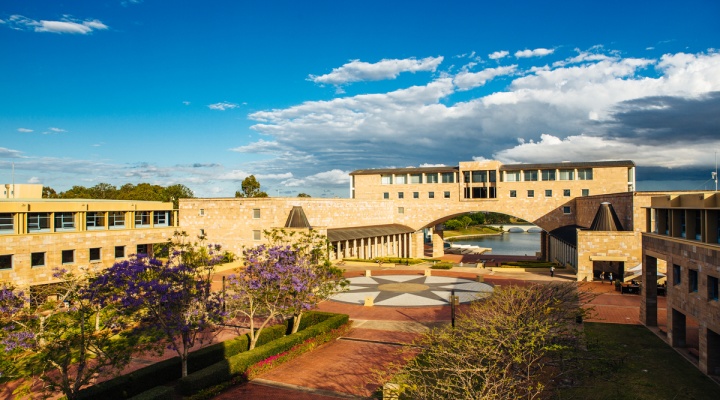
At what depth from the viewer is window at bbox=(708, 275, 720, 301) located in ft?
59.8

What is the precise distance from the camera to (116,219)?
44750 mm

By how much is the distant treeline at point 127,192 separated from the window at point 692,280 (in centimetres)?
8297

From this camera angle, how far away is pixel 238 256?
54.8m

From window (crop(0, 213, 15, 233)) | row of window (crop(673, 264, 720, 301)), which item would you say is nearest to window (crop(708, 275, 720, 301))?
row of window (crop(673, 264, 720, 301))

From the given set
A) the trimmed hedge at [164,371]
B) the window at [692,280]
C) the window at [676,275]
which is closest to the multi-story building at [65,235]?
the trimmed hedge at [164,371]

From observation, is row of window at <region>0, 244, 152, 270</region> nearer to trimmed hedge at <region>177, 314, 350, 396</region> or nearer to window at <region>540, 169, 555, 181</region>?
trimmed hedge at <region>177, 314, 350, 396</region>

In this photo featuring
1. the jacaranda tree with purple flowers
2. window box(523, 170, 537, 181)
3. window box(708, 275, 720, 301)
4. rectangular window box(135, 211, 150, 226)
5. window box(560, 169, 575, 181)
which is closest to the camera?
the jacaranda tree with purple flowers

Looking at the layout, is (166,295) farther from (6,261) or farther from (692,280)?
(6,261)

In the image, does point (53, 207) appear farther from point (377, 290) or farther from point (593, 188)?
point (593, 188)

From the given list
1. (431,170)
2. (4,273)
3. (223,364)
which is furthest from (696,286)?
(431,170)

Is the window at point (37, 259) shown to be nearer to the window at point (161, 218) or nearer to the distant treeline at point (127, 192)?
the window at point (161, 218)

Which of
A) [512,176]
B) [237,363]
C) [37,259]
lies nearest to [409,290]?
[237,363]

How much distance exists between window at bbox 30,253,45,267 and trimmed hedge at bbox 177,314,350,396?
978 inches

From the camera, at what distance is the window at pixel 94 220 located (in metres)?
41.7
